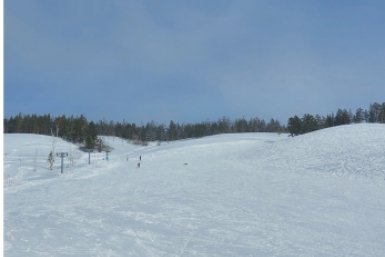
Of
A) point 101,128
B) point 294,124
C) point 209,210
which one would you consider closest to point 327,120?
point 294,124

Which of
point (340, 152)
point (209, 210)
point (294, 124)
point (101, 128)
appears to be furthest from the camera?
point (101, 128)

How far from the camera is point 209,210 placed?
64.7ft

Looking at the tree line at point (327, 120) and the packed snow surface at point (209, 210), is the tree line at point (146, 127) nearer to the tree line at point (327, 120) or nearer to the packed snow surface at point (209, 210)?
the tree line at point (327, 120)

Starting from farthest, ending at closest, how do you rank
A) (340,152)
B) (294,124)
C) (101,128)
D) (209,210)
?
(101,128), (294,124), (340,152), (209,210)

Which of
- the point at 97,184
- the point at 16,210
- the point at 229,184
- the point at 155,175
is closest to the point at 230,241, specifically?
the point at 16,210

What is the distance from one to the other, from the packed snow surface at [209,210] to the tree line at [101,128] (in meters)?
42.5

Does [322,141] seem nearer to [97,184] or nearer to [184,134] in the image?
[97,184]

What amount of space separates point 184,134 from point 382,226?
529ft

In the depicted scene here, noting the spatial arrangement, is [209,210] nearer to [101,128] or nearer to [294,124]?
[294,124]

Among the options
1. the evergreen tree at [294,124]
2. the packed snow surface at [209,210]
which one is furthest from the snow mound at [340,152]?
the evergreen tree at [294,124]

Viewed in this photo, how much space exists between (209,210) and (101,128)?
14100 cm

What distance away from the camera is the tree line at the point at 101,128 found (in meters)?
92.6

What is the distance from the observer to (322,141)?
5100 centimetres

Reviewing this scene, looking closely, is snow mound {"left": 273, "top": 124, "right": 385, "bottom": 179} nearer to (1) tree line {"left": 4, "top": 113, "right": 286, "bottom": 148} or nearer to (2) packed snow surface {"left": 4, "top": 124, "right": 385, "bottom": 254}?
(2) packed snow surface {"left": 4, "top": 124, "right": 385, "bottom": 254}
